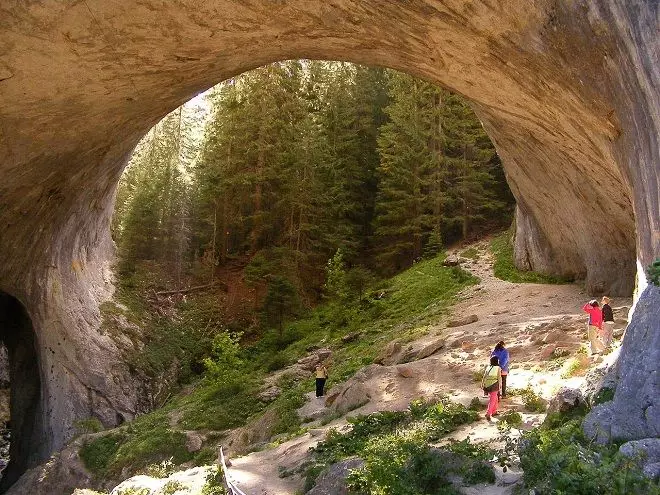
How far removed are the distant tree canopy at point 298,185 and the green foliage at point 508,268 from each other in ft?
6.74

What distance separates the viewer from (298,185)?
27750mm

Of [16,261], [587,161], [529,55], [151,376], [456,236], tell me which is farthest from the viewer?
[456,236]

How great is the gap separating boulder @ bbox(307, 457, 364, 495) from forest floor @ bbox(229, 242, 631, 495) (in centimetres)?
53

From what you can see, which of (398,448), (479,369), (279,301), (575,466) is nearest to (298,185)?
(279,301)

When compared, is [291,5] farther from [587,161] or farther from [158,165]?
[158,165]

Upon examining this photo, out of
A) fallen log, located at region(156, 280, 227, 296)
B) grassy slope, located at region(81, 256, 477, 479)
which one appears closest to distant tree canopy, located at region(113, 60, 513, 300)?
fallen log, located at region(156, 280, 227, 296)

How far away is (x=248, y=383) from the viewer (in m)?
17.8

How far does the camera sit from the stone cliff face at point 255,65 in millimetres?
9398

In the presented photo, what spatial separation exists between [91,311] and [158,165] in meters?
10.4

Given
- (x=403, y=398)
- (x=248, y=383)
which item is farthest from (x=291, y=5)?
(x=248, y=383)

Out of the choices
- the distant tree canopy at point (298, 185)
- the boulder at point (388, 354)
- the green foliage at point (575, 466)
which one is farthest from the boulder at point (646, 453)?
the distant tree canopy at point (298, 185)

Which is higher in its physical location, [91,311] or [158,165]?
[158,165]

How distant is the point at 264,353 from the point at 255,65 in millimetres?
11320

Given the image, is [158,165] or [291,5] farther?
[158,165]
